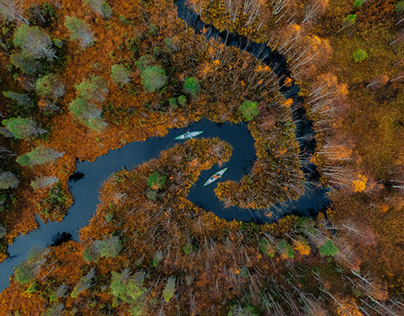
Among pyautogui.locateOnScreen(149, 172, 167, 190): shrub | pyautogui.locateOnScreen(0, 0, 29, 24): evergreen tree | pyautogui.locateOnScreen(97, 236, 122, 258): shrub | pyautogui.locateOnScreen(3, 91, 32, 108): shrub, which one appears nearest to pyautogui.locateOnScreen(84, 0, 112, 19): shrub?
pyautogui.locateOnScreen(0, 0, 29, 24): evergreen tree

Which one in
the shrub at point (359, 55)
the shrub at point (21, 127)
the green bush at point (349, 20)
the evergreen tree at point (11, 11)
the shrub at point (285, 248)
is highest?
the green bush at point (349, 20)

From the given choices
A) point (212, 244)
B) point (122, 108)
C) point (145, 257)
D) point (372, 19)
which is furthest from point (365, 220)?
point (122, 108)

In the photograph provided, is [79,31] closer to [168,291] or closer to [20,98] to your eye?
[20,98]

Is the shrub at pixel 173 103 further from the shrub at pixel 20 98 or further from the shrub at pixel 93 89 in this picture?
the shrub at pixel 20 98

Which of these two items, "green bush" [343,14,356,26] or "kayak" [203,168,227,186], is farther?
"kayak" [203,168,227,186]

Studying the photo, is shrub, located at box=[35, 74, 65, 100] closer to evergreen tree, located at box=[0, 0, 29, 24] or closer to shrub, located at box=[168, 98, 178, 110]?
evergreen tree, located at box=[0, 0, 29, 24]

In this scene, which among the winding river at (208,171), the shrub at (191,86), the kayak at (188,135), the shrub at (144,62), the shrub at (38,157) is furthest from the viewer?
the kayak at (188,135)

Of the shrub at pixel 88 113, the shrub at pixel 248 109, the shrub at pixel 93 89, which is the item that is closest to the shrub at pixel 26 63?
the shrub at pixel 93 89

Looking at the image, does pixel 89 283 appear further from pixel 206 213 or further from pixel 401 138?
pixel 401 138
